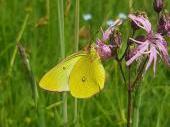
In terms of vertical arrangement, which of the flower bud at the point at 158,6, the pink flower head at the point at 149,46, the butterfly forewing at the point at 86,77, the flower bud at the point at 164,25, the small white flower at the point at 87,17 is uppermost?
the flower bud at the point at 158,6

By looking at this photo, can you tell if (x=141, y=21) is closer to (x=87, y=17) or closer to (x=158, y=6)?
(x=158, y=6)

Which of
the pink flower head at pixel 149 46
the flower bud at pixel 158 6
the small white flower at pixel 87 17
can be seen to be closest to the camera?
the pink flower head at pixel 149 46

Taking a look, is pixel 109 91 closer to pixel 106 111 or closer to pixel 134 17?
pixel 106 111

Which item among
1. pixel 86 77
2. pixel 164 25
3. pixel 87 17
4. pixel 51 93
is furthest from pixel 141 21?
pixel 87 17

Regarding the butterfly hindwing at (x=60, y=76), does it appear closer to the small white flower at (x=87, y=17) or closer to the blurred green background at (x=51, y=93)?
the blurred green background at (x=51, y=93)

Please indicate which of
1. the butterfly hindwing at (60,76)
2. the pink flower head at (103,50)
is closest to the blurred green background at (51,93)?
the butterfly hindwing at (60,76)

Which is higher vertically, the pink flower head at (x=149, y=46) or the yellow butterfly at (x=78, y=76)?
the pink flower head at (x=149, y=46)

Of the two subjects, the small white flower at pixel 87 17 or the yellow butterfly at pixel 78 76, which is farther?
the small white flower at pixel 87 17

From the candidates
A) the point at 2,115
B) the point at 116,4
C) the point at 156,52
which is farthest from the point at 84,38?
the point at 156,52
